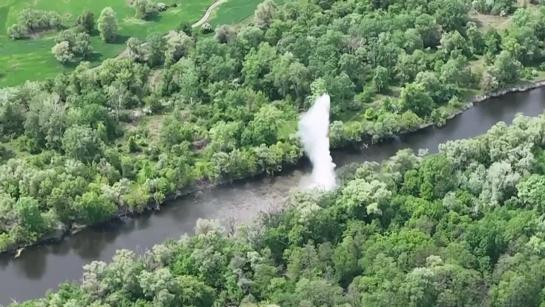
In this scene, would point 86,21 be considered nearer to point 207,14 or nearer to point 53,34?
point 53,34

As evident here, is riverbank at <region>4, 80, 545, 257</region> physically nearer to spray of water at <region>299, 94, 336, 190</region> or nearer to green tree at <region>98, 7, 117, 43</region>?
spray of water at <region>299, 94, 336, 190</region>

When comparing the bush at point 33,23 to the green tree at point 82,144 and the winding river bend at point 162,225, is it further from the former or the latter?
the winding river bend at point 162,225

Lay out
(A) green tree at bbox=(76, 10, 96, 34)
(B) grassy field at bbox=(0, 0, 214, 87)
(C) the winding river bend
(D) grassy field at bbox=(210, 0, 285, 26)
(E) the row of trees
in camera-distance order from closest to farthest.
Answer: (C) the winding river bend, (B) grassy field at bbox=(0, 0, 214, 87), (E) the row of trees, (A) green tree at bbox=(76, 10, 96, 34), (D) grassy field at bbox=(210, 0, 285, 26)

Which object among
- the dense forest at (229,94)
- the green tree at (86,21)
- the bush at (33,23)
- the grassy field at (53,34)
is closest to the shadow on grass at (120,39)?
the grassy field at (53,34)

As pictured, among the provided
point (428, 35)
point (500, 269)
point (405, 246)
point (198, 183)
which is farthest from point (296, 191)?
point (428, 35)

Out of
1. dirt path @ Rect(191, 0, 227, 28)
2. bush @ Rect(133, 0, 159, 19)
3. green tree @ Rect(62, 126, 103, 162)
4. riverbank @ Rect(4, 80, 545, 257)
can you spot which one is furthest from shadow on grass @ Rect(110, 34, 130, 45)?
riverbank @ Rect(4, 80, 545, 257)

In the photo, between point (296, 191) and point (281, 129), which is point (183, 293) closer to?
point (296, 191)
